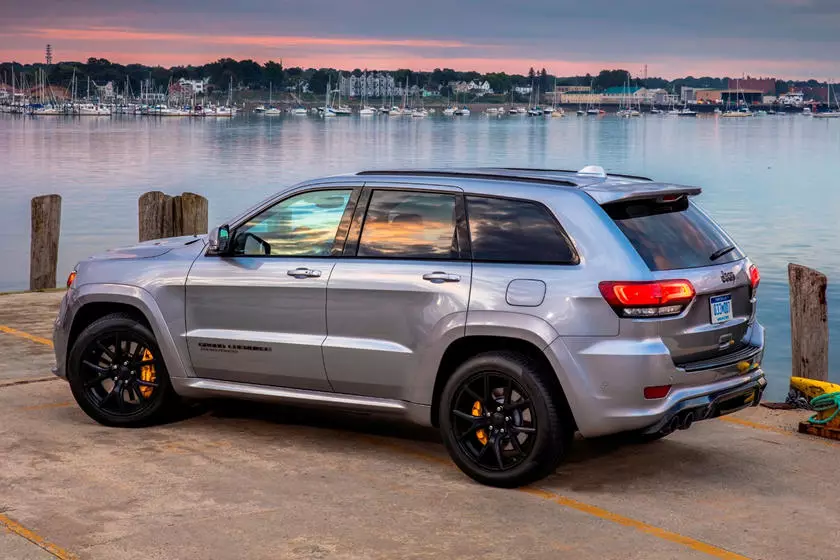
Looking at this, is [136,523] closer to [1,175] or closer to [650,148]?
[1,175]

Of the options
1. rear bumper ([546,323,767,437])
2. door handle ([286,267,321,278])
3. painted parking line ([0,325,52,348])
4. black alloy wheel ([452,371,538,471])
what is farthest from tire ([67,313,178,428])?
painted parking line ([0,325,52,348])

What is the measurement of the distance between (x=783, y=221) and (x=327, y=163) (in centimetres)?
4230

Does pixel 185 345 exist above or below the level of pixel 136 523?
above

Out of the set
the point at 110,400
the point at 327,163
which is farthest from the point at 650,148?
the point at 110,400

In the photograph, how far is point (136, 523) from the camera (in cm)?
655

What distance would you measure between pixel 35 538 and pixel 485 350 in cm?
257

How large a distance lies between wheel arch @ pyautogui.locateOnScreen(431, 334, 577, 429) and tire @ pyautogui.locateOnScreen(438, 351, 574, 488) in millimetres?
32

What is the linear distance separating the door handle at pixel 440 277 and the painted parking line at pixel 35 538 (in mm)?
2469

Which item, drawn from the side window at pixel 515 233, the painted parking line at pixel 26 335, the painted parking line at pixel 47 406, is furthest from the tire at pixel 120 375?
the painted parking line at pixel 26 335

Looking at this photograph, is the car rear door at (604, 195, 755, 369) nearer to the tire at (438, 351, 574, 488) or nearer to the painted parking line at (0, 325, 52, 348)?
the tire at (438, 351, 574, 488)

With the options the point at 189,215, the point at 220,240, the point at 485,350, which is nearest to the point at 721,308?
the point at 485,350

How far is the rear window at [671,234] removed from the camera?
7.12 m

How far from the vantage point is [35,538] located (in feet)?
20.6

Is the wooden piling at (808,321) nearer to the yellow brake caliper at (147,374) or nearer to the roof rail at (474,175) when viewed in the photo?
the roof rail at (474,175)
